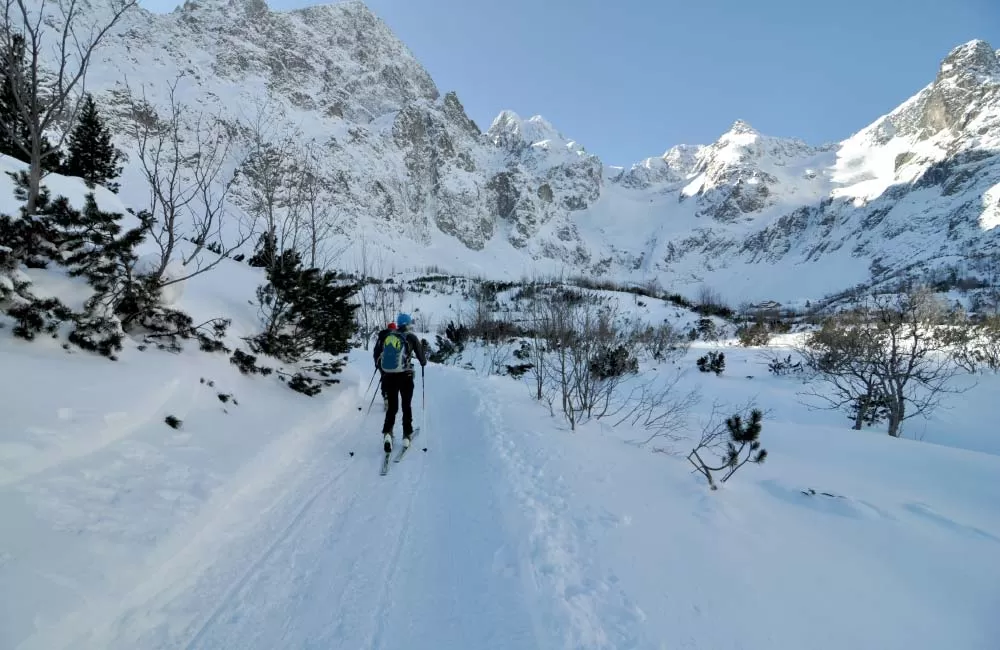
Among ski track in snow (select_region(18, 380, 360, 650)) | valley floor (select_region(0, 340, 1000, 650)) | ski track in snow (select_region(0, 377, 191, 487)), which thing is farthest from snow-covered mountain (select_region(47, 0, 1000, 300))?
ski track in snow (select_region(18, 380, 360, 650))

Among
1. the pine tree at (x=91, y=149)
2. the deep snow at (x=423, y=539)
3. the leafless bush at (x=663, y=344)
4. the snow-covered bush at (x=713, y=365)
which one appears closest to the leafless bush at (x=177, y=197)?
the deep snow at (x=423, y=539)

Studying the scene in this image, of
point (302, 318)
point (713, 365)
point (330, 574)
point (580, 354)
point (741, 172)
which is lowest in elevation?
point (330, 574)

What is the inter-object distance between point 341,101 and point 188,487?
115100mm

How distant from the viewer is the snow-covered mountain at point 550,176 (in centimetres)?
8125

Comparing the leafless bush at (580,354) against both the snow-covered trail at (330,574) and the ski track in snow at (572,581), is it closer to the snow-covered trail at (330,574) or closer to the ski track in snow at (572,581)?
the ski track in snow at (572,581)

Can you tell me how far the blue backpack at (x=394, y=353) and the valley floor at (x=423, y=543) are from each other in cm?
135

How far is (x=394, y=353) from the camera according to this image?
5797 mm

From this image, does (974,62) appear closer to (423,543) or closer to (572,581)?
(572,581)

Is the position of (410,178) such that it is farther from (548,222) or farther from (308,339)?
(308,339)

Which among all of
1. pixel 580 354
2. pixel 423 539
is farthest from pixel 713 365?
pixel 423 539

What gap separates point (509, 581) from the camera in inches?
112

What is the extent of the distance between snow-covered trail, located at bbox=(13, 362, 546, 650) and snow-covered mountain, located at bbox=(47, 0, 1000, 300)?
65.4 meters

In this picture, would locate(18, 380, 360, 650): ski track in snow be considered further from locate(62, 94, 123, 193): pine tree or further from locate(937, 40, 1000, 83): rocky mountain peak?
locate(937, 40, 1000, 83): rocky mountain peak

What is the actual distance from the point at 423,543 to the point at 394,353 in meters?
2.95
